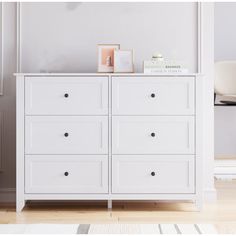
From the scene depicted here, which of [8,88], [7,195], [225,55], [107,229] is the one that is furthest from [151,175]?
[225,55]

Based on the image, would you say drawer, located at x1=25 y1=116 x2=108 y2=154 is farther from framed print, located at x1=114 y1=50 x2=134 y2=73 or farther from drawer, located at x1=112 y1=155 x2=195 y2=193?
framed print, located at x1=114 y1=50 x2=134 y2=73

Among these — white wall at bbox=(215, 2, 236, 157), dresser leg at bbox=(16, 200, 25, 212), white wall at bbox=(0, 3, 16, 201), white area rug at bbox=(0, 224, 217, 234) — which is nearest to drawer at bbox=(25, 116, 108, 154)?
dresser leg at bbox=(16, 200, 25, 212)

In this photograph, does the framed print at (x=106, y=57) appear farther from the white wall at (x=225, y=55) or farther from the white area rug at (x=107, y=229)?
the white wall at (x=225, y=55)

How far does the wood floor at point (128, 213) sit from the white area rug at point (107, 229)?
0.39ft

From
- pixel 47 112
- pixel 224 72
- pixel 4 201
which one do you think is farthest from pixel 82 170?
pixel 224 72

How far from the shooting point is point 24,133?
3047mm

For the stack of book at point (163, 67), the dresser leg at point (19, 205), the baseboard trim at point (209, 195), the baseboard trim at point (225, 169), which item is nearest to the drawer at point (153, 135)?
the stack of book at point (163, 67)

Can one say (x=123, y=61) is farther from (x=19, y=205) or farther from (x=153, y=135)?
(x=19, y=205)

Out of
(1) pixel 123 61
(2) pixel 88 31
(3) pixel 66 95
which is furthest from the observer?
(2) pixel 88 31

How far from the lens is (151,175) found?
3064mm

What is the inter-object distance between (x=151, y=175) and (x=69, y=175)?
0.47 meters

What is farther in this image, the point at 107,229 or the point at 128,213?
the point at 128,213

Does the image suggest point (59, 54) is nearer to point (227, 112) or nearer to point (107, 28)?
point (107, 28)

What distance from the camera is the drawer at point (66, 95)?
9.97 ft
